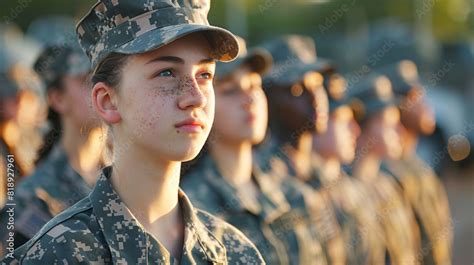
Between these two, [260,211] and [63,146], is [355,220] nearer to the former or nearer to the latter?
[260,211]

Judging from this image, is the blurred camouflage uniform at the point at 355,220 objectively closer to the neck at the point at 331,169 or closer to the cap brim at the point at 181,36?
the neck at the point at 331,169

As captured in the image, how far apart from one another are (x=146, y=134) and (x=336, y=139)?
15.9 feet

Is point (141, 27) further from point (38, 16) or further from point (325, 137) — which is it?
point (38, 16)

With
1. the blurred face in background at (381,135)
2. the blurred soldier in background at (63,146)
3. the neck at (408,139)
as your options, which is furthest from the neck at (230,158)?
the neck at (408,139)

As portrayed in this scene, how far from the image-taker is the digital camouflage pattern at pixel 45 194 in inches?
194

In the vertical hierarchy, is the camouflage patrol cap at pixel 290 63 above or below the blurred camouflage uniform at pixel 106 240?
above

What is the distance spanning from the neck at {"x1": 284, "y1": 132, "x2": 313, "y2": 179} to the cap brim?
3351 millimetres

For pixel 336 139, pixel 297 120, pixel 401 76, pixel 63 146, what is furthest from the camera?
pixel 401 76

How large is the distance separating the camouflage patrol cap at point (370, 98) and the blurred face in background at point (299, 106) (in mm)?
2450

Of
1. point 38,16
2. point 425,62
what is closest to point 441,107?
point 425,62

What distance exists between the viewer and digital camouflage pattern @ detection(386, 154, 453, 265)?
9.08m

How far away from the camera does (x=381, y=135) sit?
927 centimetres

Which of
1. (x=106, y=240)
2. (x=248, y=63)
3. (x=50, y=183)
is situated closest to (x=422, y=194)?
(x=248, y=63)

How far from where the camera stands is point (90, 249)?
123 inches
